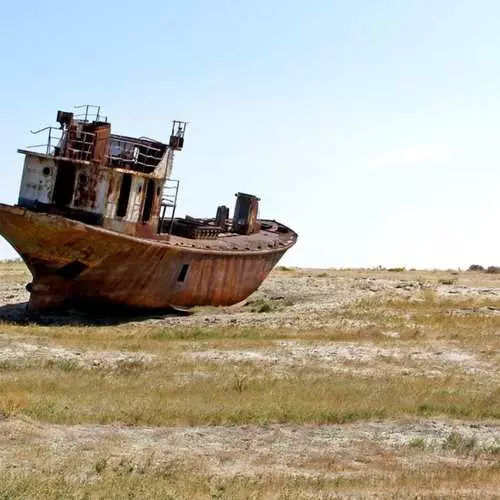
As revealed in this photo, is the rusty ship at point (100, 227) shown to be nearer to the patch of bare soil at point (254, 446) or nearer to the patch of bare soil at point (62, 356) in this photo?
the patch of bare soil at point (62, 356)

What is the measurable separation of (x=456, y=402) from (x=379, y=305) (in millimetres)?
15053

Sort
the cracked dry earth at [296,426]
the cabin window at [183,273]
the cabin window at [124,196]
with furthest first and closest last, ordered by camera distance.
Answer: the cabin window at [183,273], the cabin window at [124,196], the cracked dry earth at [296,426]

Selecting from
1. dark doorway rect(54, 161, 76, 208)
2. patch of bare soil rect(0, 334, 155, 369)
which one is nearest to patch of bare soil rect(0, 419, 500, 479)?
patch of bare soil rect(0, 334, 155, 369)

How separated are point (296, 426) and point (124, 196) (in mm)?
15176

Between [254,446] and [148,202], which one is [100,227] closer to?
[148,202]

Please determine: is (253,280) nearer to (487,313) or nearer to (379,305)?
(379,305)

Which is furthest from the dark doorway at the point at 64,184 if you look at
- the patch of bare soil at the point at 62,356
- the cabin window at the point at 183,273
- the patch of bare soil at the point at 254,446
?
the patch of bare soil at the point at 254,446

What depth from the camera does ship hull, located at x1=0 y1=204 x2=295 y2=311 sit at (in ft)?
91.3

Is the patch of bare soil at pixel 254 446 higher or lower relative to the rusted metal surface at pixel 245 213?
lower

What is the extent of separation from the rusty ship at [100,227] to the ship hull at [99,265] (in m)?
0.03

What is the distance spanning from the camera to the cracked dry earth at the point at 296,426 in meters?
12.9

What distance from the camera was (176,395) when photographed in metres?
17.9

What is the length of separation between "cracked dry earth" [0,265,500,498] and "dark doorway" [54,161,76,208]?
10.9 feet

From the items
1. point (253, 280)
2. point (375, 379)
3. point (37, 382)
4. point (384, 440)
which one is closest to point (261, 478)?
point (384, 440)
